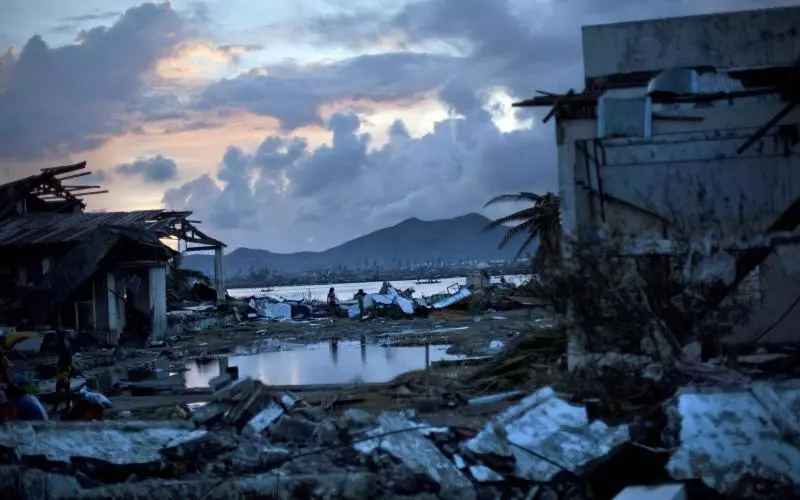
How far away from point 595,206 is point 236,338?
15.2 meters

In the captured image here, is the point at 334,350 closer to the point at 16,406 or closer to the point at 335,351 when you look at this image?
the point at 335,351

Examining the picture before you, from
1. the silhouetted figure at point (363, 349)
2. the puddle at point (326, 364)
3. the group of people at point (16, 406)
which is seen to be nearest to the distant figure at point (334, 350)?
the puddle at point (326, 364)

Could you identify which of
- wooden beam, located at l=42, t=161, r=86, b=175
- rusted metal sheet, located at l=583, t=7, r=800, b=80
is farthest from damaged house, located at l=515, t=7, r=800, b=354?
wooden beam, located at l=42, t=161, r=86, b=175

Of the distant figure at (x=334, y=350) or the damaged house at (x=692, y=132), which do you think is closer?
the damaged house at (x=692, y=132)

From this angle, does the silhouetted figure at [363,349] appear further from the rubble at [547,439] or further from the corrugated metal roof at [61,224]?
the rubble at [547,439]

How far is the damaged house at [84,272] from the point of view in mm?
23391

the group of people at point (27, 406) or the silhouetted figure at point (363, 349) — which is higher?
the group of people at point (27, 406)

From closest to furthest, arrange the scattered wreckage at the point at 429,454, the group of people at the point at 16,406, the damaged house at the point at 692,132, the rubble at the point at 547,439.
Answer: the scattered wreckage at the point at 429,454, the rubble at the point at 547,439, the group of people at the point at 16,406, the damaged house at the point at 692,132

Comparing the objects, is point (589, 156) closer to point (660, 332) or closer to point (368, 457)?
point (660, 332)

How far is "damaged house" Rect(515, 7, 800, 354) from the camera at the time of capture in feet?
44.3

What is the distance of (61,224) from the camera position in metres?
26.3

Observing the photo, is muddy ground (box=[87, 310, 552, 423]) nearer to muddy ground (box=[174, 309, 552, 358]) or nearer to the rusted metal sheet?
muddy ground (box=[174, 309, 552, 358])

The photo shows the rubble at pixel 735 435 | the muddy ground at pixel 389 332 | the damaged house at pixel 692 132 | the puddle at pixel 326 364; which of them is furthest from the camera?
the muddy ground at pixel 389 332

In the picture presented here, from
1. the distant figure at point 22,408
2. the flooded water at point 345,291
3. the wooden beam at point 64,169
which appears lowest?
the flooded water at point 345,291
